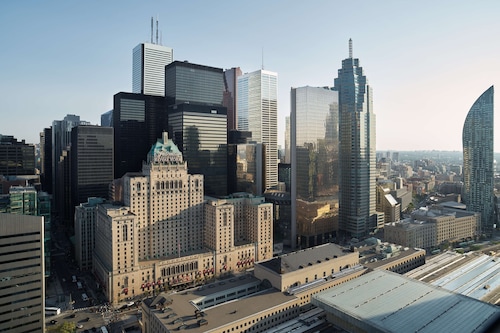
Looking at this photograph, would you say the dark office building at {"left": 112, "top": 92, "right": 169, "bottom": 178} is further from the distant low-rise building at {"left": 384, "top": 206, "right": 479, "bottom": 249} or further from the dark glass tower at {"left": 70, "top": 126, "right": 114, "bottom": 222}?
the distant low-rise building at {"left": 384, "top": 206, "right": 479, "bottom": 249}

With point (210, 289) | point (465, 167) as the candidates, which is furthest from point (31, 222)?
point (465, 167)

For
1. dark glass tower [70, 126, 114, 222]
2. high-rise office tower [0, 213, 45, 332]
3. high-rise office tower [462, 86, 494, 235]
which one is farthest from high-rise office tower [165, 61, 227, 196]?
high-rise office tower [462, 86, 494, 235]

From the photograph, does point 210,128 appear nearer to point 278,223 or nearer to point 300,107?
point 300,107

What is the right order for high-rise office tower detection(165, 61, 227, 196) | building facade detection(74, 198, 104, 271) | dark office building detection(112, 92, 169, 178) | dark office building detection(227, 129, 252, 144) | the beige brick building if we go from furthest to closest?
dark office building detection(227, 129, 252, 144) < dark office building detection(112, 92, 169, 178) < high-rise office tower detection(165, 61, 227, 196) < building facade detection(74, 198, 104, 271) < the beige brick building

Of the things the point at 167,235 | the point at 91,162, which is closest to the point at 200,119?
the point at 91,162

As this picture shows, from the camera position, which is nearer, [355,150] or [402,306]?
[402,306]

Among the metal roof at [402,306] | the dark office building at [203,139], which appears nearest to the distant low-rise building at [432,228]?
the metal roof at [402,306]

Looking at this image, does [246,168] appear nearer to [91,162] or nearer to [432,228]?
[91,162]
